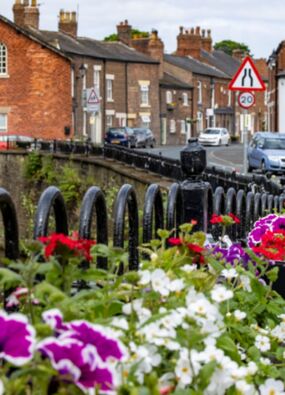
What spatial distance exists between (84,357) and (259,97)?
100 m

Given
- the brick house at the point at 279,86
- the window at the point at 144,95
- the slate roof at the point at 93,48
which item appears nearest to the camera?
the slate roof at the point at 93,48

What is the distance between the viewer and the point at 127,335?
269cm

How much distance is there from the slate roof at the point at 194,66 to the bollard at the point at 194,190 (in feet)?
243

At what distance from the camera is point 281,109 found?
6262 centimetres

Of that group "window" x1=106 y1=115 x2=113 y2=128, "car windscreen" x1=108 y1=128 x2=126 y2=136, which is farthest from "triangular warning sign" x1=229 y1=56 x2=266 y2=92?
"window" x1=106 y1=115 x2=113 y2=128

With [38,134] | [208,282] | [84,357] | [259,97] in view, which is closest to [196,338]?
[84,357]

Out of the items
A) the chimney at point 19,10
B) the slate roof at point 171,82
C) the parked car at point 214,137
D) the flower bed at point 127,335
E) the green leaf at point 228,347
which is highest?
the chimney at point 19,10

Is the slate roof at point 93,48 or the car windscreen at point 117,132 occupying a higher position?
the slate roof at point 93,48

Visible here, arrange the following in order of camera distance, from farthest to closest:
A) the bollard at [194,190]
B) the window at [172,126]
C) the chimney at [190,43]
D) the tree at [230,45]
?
the tree at [230,45] < the chimney at [190,43] < the window at [172,126] < the bollard at [194,190]

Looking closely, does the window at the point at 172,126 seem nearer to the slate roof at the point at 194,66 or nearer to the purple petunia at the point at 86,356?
the slate roof at the point at 194,66

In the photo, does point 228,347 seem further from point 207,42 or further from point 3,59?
point 207,42

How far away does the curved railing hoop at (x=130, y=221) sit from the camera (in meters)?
4.53

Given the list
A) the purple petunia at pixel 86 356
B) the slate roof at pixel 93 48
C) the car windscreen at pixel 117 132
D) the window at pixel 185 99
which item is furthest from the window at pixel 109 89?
the purple petunia at pixel 86 356

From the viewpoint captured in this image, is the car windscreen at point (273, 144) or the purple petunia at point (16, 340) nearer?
the purple petunia at point (16, 340)
